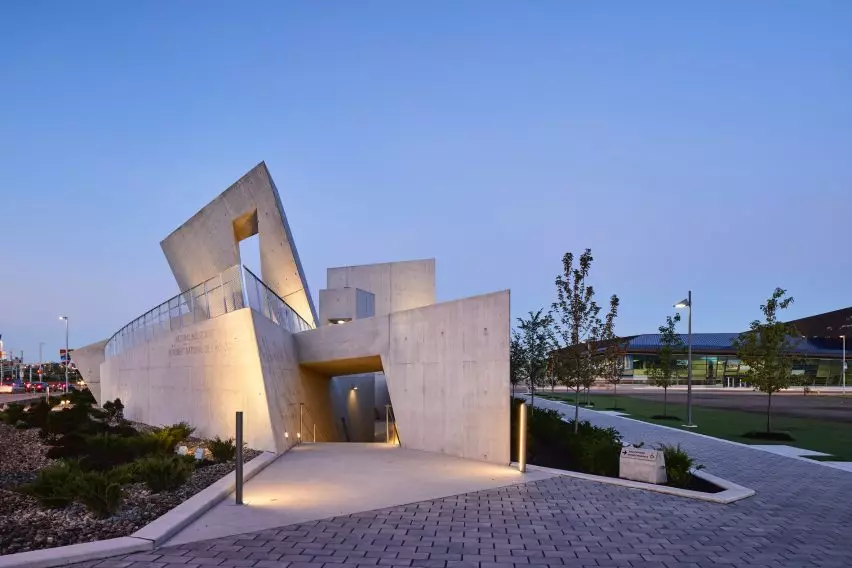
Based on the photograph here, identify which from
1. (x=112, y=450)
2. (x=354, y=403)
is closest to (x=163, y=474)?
(x=112, y=450)

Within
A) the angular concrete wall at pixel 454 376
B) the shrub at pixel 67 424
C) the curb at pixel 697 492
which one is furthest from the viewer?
the shrub at pixel 67 424

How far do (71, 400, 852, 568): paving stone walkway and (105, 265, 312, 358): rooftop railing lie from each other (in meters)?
8.05

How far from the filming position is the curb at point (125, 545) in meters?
5.47

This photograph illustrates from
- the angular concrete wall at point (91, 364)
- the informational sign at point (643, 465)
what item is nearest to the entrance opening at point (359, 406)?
the informational sign at point (643, 465)

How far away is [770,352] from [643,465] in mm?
11663

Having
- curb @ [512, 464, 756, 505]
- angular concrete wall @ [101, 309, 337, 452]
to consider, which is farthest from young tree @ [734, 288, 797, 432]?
angular concrete wall @ [101, 309, 337, 452]

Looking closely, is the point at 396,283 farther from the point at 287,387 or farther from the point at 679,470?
the point at 679,470

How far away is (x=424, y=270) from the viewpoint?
33156mm

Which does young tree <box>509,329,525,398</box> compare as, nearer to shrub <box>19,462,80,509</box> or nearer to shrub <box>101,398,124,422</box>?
shrub <box>101,398,124,422</box>

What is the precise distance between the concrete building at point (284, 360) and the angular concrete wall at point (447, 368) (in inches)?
1.0

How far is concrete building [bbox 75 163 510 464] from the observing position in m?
12.2

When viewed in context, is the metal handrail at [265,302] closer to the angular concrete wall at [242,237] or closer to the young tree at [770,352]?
the angular concrete wall at [242,237]

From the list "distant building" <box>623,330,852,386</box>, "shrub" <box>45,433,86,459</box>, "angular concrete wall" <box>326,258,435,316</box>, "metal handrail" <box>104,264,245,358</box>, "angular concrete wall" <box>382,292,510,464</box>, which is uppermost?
"angular concrete wall" <box>326,258,435,316</box>

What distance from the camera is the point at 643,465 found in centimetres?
984
